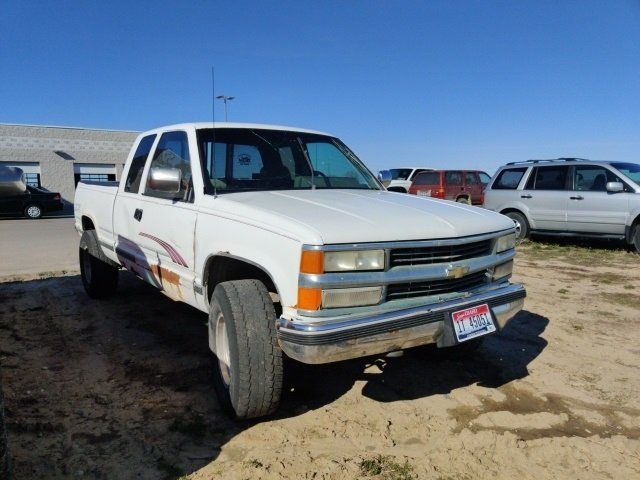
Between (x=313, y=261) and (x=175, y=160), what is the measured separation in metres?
2.07

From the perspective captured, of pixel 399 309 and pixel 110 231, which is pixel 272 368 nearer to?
pixel 399 309

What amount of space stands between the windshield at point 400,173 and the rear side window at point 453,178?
5158 mm

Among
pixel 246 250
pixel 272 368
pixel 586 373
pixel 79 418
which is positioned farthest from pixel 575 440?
pixel 79 418

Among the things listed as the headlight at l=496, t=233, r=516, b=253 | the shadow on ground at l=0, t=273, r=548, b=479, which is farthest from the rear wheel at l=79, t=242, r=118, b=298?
the headlight at l=496, t=233, r=516, b=253

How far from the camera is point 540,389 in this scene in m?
3.60

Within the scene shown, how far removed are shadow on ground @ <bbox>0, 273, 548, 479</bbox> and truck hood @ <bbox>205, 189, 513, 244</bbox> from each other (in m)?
1.25

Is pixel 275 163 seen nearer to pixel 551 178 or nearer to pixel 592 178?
pixel 592 178

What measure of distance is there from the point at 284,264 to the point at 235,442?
1075 millimetres

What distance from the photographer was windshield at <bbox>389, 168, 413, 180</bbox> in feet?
79.5

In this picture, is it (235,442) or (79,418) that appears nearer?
(235,442)

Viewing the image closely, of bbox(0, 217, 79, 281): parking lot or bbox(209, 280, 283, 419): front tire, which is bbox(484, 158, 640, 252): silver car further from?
bbox(0, 217, 79, 281): parking lot

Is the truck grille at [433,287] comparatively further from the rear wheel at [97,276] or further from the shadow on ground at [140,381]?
the rear wheel at [97,276]

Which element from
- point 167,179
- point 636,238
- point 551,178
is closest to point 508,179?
point 551,178

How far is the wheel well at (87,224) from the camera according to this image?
589 centimetres
